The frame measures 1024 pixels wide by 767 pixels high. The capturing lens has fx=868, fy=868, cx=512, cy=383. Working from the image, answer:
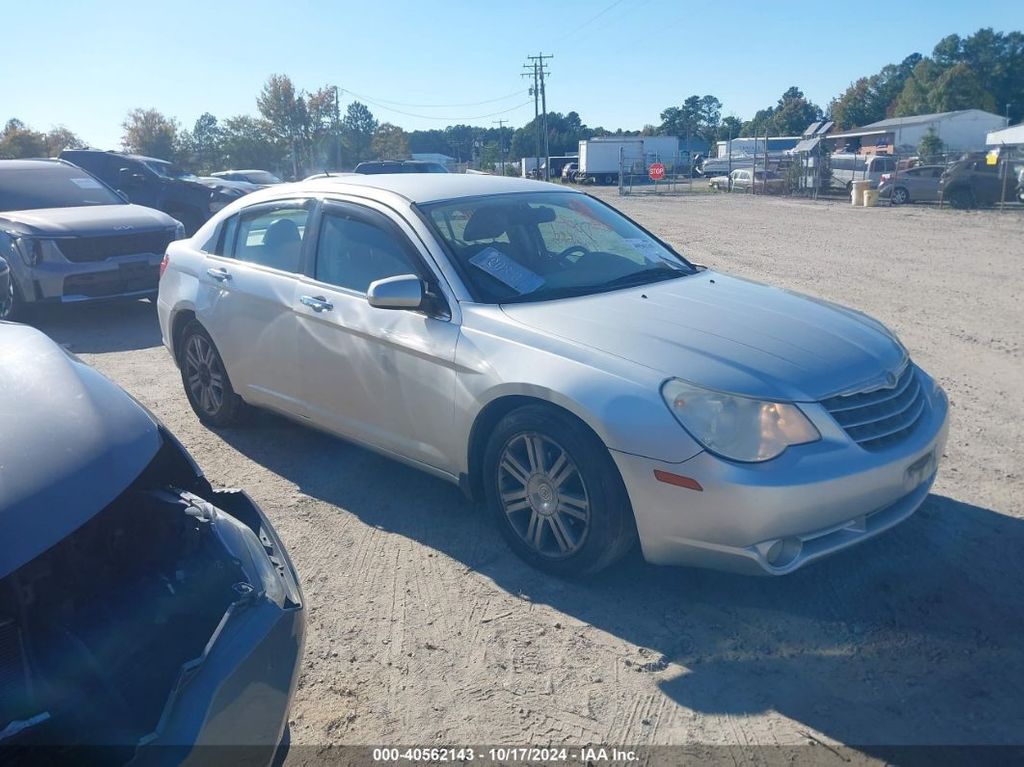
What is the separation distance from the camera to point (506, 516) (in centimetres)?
393

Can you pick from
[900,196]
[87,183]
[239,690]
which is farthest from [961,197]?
[239,690]

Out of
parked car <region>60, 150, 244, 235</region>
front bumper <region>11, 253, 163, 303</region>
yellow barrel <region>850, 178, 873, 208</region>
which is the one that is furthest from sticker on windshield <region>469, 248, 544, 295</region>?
yellow barrel <region>850, 178, 873, 208</region>

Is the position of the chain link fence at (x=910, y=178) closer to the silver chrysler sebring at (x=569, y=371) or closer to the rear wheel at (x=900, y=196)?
the rear wheel at (x=900, y=196)

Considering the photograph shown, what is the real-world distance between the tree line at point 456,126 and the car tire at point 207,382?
155 ft

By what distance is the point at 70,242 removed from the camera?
921 cm

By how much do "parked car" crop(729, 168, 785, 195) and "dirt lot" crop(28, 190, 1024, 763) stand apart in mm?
35275

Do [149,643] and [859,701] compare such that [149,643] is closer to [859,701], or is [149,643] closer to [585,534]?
[585,534]

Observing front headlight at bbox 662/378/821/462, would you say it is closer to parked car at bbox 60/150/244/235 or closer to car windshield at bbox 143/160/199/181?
parked car at bbox 60/150/244/235

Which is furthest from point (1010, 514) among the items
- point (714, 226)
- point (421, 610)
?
point (714, 226)

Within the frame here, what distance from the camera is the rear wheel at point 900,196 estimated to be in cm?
2947

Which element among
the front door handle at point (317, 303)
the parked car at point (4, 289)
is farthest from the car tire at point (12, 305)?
the front door handle at point (317, 303)

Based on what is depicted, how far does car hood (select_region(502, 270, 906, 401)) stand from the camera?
11.2ft

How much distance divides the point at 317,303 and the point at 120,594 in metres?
2.62

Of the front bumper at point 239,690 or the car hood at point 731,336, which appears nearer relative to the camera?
the front bumper at point 239,690
